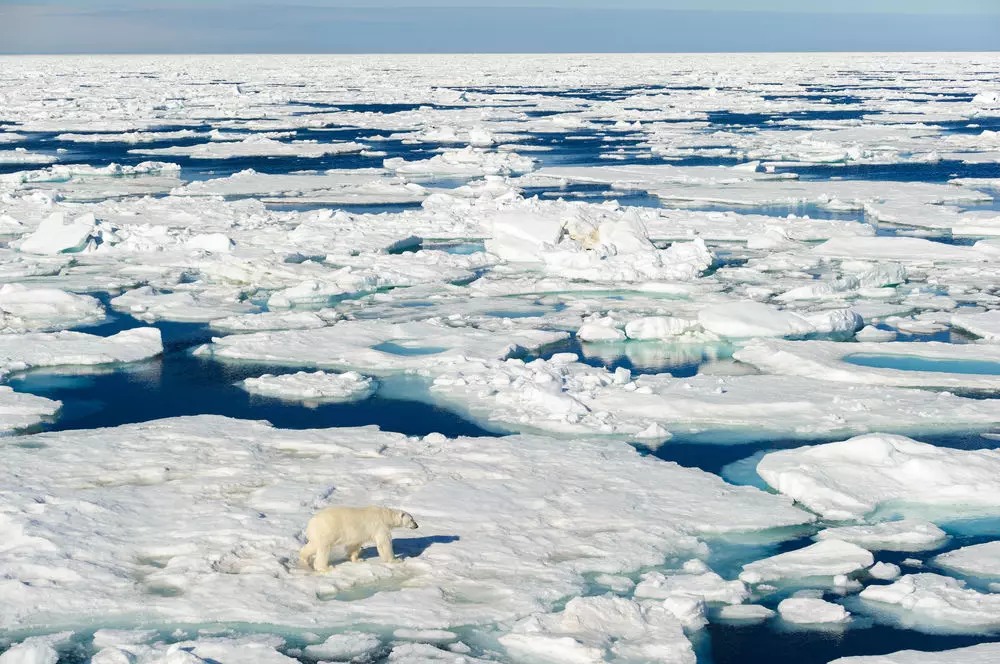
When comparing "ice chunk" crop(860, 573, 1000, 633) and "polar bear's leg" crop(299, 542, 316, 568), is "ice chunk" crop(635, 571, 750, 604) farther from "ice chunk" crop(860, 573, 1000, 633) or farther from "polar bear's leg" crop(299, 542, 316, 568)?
"polar bear's leg" crop(299, 542, 316, 568)

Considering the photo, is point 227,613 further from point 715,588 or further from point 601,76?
point 601,76

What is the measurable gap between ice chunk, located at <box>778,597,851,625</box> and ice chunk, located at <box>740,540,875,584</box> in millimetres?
301

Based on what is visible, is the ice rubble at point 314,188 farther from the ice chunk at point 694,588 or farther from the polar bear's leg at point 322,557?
the ice chunk at point 694,588

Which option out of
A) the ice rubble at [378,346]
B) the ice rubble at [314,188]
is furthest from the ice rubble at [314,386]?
the ice rubble at [314,188]

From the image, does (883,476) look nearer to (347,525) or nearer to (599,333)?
(347,525)

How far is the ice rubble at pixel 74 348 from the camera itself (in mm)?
10562

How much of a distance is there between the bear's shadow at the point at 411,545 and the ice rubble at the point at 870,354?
15.1 ft

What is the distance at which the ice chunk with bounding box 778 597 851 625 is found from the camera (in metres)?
5.75

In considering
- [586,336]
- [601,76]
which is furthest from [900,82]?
[586,336]

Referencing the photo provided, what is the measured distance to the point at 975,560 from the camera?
20.8ft

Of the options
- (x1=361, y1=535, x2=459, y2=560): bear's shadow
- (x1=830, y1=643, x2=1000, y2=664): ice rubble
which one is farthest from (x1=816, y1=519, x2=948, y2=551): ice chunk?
(x1=361, y1=535, x2=459, y2=560): bear's shadow

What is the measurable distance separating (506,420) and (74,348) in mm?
4462

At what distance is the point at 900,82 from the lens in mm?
64438

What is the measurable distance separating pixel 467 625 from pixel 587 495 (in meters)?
1.87
